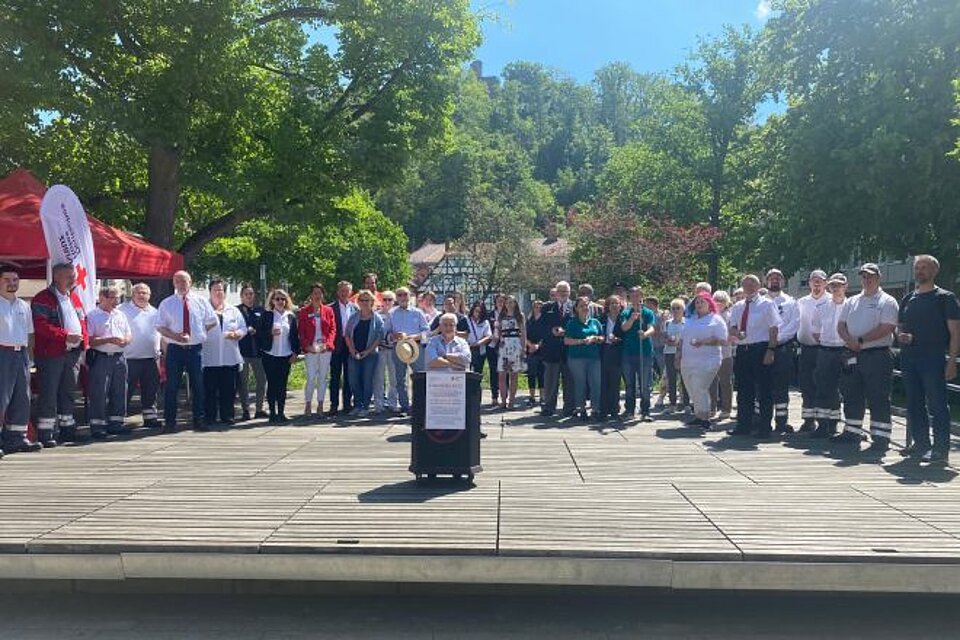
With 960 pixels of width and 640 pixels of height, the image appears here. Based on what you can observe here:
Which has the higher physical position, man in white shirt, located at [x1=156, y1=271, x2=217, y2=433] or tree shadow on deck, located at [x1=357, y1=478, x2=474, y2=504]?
man in white shirt, located at [x1=156, y1=271, x2=217, y2=433]

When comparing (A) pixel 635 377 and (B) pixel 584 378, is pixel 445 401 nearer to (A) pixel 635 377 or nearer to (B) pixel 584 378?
(B) pixel 584 378

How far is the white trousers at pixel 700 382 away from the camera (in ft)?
36.3

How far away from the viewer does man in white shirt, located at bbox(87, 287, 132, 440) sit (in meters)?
10.4

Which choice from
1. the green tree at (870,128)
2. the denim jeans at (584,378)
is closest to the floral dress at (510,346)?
the denim jeans at (584,378)

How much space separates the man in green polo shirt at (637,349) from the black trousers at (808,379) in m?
2.21

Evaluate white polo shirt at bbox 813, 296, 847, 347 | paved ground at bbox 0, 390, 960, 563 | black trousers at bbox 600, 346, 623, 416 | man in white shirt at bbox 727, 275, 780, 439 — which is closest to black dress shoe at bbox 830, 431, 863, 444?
paved ground at bbox 0, 390, 960, 563

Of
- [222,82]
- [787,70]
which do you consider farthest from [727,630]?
[787,70]

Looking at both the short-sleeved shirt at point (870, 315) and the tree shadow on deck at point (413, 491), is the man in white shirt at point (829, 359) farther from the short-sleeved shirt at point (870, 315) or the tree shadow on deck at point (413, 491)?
the tree shadow on deck at point (413, 491)

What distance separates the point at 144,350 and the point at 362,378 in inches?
118

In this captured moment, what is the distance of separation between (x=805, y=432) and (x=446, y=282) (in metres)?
52.6

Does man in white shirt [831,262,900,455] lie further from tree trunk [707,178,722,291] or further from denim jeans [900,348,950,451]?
tree trunk [707,178,722,291]

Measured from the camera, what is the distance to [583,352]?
12.1 metres

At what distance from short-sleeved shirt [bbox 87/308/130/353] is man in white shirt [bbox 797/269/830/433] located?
26.9ft

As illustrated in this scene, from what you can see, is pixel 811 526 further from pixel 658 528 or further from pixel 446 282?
pixel 446 282
